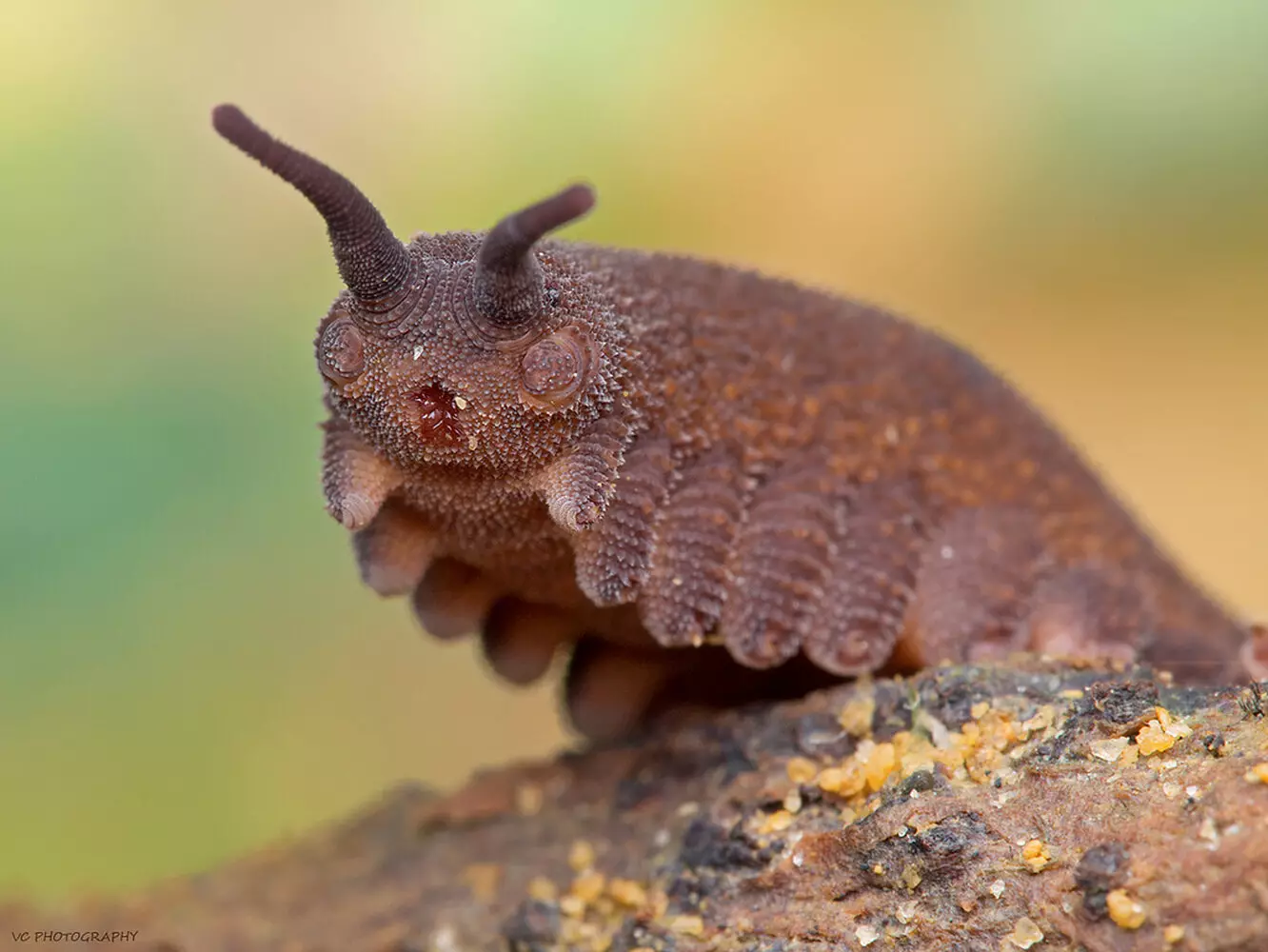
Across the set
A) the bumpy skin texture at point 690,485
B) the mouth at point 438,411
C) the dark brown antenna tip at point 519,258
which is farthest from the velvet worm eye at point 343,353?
the dark brown antenna tip at point 519,258

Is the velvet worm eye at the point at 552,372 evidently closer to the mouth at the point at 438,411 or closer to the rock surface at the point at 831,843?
the mouth at the point at 438,411

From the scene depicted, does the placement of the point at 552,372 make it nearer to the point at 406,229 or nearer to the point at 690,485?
the point at 690,485

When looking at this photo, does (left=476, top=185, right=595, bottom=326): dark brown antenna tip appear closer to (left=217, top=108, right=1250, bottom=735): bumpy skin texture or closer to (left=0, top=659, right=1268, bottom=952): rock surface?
(left=217, top=108, right=1250, bottom=735): bumpy skin texture

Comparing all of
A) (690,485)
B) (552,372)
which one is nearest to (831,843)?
(690,485)

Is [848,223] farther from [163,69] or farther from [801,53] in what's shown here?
[163,69]

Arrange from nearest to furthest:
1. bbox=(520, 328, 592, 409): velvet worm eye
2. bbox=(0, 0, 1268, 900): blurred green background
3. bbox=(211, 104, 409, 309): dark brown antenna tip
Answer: bbox=(211, 104, 409, 309): dark brown antenna tip → bbox=(520, 328, 592, 409): velvet worm eye → bbox=(0, 0, 1268, 900): blurred green background

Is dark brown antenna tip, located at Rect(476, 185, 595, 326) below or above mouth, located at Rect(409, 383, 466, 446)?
above

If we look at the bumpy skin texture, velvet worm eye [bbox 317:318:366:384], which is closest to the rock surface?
the bumpy skin texture

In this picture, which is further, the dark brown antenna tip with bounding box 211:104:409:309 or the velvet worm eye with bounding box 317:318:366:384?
the velvet worm eye with bounding box 317:318:366:384
